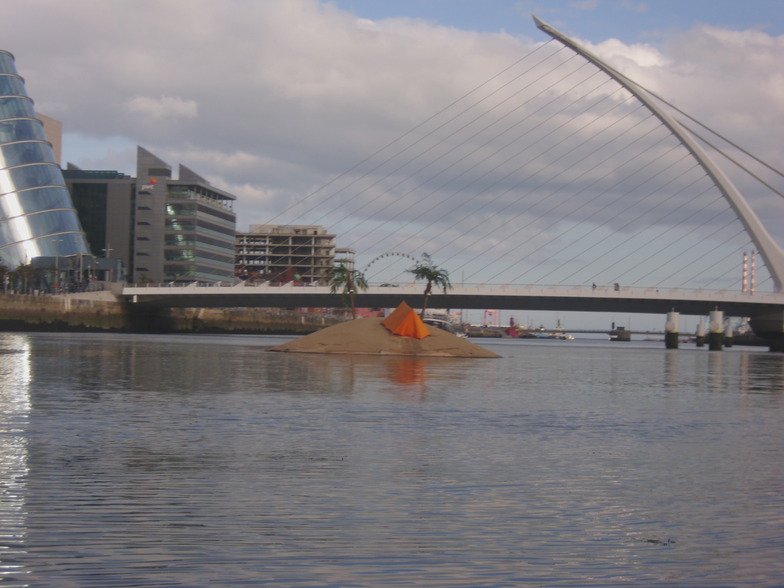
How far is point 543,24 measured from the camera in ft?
306

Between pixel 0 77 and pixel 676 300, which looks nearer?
pixel 676 300

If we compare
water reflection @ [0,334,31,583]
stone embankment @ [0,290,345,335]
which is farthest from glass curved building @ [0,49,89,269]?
water reflection @ [0,334,31,583]

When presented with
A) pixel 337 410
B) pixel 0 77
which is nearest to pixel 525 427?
pixel 337 410

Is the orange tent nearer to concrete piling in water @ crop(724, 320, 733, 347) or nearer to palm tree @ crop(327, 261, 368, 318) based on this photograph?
palm tree @ crop(327, 261, 368, 318)

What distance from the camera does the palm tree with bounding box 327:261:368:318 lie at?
87.0 m

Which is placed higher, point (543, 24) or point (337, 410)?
point (543, 24)

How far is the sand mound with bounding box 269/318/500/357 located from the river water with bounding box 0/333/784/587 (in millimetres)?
34312

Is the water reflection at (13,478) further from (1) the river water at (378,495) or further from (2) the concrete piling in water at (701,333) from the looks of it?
(2) the concrete piling in water at (701,333)

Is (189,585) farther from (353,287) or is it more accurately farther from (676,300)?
(676,300)

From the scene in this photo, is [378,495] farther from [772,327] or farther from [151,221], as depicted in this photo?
[151,221]

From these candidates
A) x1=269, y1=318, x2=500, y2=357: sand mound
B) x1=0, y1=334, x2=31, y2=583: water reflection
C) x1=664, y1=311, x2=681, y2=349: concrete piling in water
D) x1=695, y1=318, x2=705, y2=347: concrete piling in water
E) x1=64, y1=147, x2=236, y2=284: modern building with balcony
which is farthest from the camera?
x1=64, y1=147, x2=236, y2=284: modern building with balcony

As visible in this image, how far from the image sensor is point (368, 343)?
53812 mm

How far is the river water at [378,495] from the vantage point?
6598mm

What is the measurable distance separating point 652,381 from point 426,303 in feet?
203
